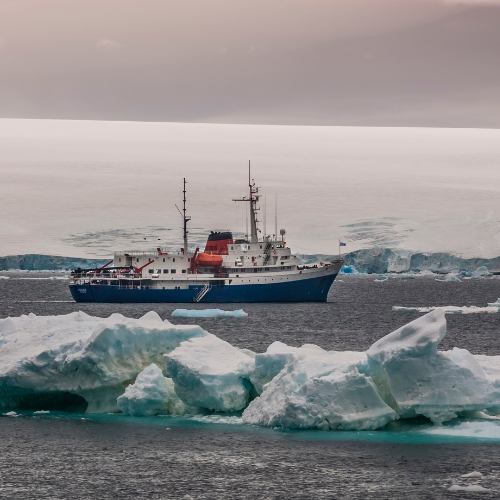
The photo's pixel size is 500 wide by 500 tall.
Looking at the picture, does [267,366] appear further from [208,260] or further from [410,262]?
[410,262]

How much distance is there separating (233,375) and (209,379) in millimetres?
526

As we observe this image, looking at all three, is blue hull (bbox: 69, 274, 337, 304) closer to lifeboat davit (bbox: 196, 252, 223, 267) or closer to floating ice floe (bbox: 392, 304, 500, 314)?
lifeboat davit (bbox: 196, 252, 223, 267)

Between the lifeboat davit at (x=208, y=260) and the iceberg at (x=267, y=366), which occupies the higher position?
the lifeboat davit at (x=208, y=260)

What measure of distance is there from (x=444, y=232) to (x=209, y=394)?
88.2 meters

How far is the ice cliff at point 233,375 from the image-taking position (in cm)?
1593

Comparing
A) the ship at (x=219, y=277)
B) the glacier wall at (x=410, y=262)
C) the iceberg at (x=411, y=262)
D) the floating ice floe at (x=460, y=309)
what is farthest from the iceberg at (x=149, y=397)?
the glacier wall at (x=410, y=262)

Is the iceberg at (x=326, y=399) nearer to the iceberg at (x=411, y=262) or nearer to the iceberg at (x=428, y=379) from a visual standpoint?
the iceberg at (x=428, y=379)

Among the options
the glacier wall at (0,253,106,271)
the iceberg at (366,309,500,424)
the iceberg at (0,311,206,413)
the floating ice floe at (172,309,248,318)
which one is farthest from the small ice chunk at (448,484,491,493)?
the glacier wall at (0,253,106,271)

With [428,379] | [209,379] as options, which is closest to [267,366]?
[209,379]

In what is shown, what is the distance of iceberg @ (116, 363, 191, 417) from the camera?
1756cm

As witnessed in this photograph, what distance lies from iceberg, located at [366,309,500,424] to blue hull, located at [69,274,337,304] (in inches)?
1494

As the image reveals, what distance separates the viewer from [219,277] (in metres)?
54.3

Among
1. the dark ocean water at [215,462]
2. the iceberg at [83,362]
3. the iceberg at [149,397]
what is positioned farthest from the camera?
the iceberg at [83,362]


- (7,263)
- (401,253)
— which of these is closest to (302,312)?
(401,253)
